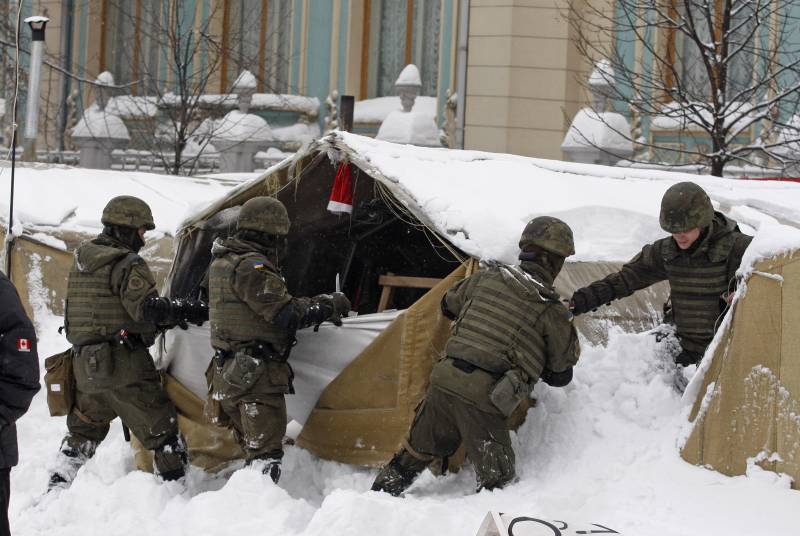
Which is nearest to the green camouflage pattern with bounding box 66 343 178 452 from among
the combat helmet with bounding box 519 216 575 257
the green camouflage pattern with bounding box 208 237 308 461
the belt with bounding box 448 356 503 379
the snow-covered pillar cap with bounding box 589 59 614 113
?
the green camouflage pattern with bounding box 208 237 308 461

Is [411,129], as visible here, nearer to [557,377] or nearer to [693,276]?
[693,276]

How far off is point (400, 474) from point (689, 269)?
1814 mm

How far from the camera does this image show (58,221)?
392 inches

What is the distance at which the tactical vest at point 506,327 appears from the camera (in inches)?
210

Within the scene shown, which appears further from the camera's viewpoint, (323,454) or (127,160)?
(127,160)

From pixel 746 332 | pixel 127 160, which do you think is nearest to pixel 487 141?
pixel 127 160

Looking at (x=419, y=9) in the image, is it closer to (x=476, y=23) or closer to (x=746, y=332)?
(x=476, y=23)

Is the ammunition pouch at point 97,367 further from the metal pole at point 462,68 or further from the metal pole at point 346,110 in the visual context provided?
the metal pole at point 462,68

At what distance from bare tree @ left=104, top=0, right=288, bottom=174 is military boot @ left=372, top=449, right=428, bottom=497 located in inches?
384

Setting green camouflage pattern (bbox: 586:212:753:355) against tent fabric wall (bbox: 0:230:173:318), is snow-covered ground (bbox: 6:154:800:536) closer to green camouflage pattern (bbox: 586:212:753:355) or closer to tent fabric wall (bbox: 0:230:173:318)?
green camouflage pattern (bbox: 586:212:753:355)

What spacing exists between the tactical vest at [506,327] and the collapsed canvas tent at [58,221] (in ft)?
14.7

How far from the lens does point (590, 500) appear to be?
16.8ft

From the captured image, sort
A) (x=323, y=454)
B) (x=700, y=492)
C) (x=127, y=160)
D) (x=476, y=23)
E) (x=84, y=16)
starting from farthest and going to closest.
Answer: (x=84, y=16)
(x=127, y=160)
(x=476, y=23)
(x=323, y=454)
(x=700, y=492)

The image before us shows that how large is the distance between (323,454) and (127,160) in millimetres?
11775
